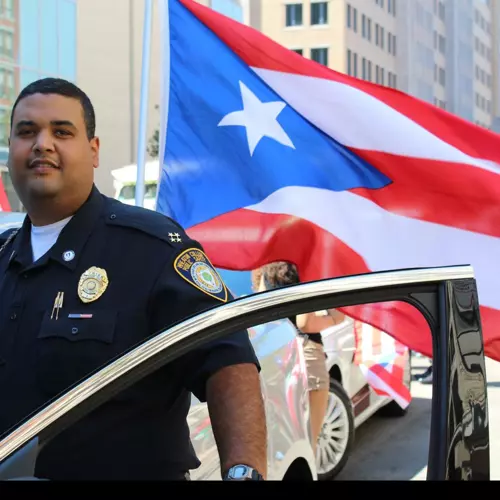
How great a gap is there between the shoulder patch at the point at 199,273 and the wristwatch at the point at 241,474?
Result: 0.34 meters

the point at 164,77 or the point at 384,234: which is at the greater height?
the point at 164,77

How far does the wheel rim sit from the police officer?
1.82 m

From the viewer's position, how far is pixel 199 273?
6.48ft

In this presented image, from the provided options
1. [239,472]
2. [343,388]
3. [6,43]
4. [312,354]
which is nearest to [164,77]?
[312,354]

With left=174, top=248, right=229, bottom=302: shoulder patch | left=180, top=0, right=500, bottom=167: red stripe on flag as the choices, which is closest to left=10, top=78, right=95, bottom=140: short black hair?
left=174, top=248, right=229, bottom=302: shoulder patch

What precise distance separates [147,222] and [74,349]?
31 centimetres

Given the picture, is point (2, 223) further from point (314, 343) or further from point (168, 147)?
point (314, 343)

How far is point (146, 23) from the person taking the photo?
463cm

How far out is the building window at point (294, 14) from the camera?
5625cm

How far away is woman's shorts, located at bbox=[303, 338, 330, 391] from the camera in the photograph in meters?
4.73

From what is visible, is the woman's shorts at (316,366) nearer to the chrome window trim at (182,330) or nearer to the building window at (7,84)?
the chrome window trim at (182,330)

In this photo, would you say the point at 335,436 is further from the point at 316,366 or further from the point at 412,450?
the point at 412,450

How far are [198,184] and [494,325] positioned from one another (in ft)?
4.70

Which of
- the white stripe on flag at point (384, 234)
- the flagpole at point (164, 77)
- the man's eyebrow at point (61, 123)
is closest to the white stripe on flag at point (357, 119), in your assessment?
the white stripe on flag at point (384, 234)
